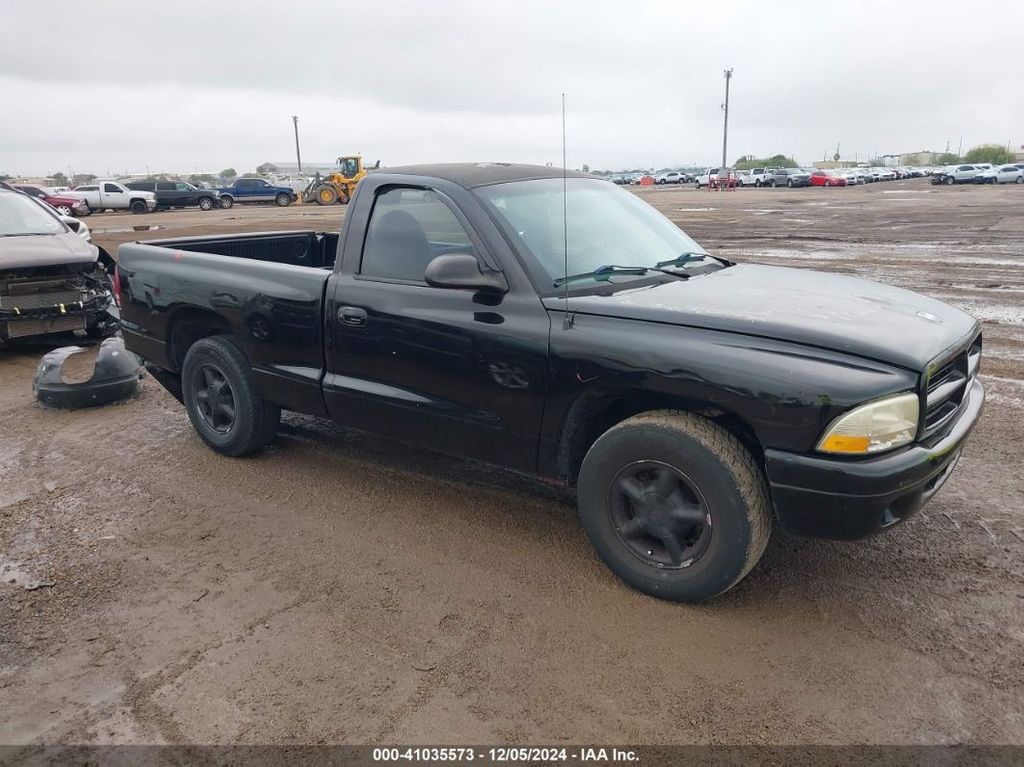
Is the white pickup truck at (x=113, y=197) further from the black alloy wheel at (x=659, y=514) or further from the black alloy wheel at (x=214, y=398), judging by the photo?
the black alloy wheel at (x=659, y=514)

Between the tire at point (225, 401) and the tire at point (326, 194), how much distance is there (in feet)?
120

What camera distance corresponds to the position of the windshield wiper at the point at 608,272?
12.3ft

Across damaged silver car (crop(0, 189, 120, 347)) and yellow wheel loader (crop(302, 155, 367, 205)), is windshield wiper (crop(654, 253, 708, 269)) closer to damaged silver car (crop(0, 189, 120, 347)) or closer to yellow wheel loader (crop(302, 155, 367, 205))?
damaged silver car (crop(0, 189, 120, 347))

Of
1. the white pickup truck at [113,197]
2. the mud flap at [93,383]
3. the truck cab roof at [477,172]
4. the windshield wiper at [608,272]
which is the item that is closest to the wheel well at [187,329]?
the mud flap at [93,383]

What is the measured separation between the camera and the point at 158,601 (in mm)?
3490

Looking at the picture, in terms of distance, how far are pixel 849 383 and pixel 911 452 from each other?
15.7 inches

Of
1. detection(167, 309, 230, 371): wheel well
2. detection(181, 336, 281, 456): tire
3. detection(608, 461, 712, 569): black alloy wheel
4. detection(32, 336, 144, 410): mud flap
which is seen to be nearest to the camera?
detection(608, 461, 712, 569): black alloy wheel

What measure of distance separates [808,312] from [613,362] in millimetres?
854

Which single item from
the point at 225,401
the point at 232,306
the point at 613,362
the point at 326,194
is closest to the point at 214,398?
the point at 225,401

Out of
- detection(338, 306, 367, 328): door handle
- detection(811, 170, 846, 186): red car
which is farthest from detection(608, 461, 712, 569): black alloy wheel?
detection(811, 170, 846, 186): red car

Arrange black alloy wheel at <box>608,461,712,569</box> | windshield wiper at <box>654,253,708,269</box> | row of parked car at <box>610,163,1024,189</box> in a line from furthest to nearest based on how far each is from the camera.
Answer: row of parked car at <box>610,163,1024,189</box>, windshield wiper at <box>654,253,708,269</box>, black alloy wheel at <box>608,461,712,569</box>

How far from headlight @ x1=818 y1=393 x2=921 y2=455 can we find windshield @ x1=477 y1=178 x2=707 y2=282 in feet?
4.80

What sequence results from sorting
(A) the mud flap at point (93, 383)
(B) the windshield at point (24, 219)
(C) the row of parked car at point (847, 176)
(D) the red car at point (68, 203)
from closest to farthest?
(A) the mud flap at point (93, 383) < (B) the windshield at point (24, 219) < (D) the red car at point (68, 203) < (C) the row of parked car at point (847, 176)

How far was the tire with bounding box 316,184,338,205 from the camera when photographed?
40.1 meters
